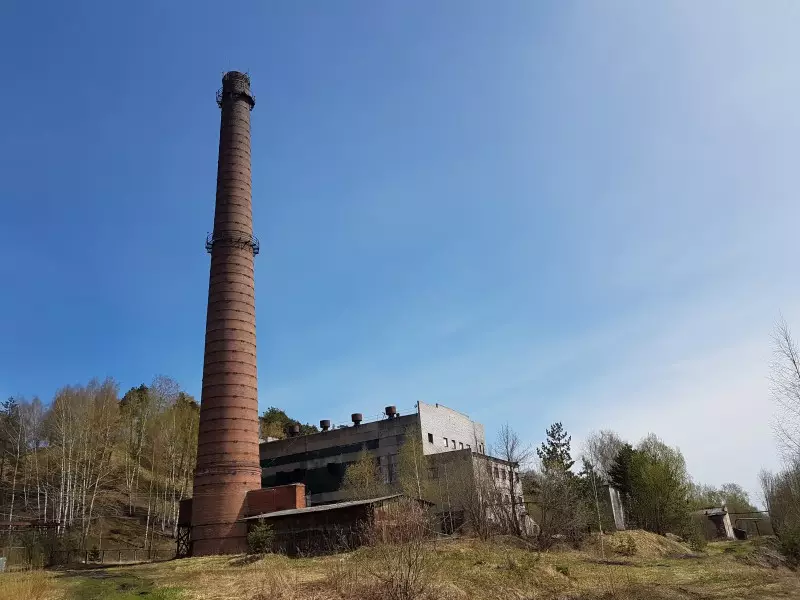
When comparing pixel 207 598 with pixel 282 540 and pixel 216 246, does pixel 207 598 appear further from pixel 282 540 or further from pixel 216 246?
pixel 216 246

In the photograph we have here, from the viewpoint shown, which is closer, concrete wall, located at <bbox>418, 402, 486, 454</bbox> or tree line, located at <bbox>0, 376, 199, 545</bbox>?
tree line, located at <bbox>0, 376, 199, 545</bbox>

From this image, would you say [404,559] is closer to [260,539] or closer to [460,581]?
[460,581]

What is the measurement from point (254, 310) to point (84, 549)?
50.6 feet

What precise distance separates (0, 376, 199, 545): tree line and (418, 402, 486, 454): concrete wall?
16958 millimetres

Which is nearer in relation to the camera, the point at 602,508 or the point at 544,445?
the point at 544,445

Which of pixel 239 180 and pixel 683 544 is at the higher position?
pixel 239 180

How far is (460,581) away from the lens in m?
14.4

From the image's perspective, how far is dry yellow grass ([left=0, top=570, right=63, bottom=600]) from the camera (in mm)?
11305

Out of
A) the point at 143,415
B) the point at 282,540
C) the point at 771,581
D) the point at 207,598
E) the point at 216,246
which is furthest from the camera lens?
the point at 143,415

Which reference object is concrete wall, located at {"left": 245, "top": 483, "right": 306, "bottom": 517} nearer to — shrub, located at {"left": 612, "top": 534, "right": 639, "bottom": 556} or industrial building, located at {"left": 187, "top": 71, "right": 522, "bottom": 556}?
industrial building, located at {"left": 187, "top": 71, "right": 522, "bottom": 556}

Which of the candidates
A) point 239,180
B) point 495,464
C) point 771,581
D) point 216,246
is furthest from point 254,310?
point 771,581

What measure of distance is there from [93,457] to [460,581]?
115 feet

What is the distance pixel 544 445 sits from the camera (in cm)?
3794

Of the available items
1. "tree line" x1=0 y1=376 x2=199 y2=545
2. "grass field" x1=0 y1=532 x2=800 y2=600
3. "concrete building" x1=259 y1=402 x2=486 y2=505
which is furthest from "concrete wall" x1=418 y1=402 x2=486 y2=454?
"grass field" x1=0 y1=532 x2=800 y2=600
